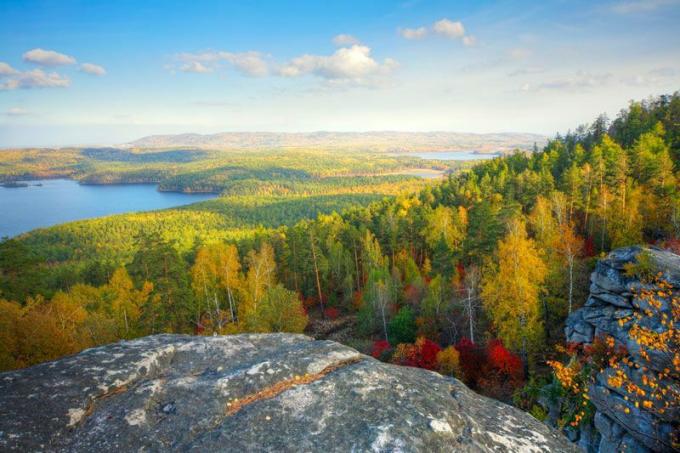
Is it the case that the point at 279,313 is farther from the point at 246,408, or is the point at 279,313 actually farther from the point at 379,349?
the point at 246,408

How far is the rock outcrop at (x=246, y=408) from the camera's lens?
452 centimetres

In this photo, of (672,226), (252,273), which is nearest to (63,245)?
(252,273)

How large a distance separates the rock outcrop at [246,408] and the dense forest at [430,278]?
15.3 metres

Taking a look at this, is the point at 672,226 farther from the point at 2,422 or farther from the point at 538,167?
the point at 2,422

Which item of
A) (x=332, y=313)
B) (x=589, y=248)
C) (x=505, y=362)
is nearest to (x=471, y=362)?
(x=505, y=362)

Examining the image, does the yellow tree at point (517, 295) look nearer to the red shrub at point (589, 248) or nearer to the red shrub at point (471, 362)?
the red shrub at point (471, 362)

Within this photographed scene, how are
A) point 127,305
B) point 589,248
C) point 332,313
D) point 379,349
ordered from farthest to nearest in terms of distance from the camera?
1. point 332,313
2. point 589,248
3. point 127,305
4. point 379,349

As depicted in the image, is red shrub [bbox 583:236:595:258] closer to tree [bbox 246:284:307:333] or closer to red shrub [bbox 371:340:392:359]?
red shrub [bbox 371:340:392:359]

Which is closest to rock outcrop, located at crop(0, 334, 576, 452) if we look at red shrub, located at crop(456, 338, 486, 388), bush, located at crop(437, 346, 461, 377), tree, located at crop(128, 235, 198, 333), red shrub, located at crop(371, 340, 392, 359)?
bush, located at crop(437, 346, 461, 377)

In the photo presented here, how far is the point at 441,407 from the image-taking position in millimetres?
5246

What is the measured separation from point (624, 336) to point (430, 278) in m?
26.5

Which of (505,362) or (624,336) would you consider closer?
(624,336)

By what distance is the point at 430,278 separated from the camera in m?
43.6

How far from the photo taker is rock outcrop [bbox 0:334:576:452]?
14.8ft
